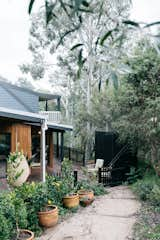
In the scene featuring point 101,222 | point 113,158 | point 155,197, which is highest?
point 113,158

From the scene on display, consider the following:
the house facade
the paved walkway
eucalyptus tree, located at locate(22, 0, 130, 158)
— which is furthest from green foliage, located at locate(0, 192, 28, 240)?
eucalyptus tree, located at locate(22, 0, 130, 158)

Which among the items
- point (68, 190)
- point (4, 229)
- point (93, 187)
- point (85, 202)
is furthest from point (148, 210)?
point (4, 229)

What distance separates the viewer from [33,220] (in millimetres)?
7102

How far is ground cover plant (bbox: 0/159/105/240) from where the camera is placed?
6.14 meters

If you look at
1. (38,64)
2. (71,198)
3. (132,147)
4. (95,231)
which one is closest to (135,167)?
(132,147)

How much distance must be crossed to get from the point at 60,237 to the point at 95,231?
83cm

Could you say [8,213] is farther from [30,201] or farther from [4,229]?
[30,201]

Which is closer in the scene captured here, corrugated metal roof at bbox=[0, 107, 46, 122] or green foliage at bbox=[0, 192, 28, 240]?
green foliage at bbox=[0, 192, 28, 240]

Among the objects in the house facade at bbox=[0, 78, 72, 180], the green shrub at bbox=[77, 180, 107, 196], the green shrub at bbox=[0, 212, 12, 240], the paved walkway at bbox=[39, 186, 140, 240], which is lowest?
the paved walkway at bbox=[39, 186, 140, 240]

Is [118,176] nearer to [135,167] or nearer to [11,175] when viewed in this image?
[135,167]

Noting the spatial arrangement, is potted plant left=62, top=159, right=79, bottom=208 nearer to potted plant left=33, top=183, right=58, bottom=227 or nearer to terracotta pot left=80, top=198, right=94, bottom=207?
terracotta pot left=80, top=198, right=94, bottom=207

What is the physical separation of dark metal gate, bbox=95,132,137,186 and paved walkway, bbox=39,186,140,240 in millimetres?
2322

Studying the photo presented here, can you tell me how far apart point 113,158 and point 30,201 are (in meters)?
7.51

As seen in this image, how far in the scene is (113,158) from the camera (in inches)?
563
